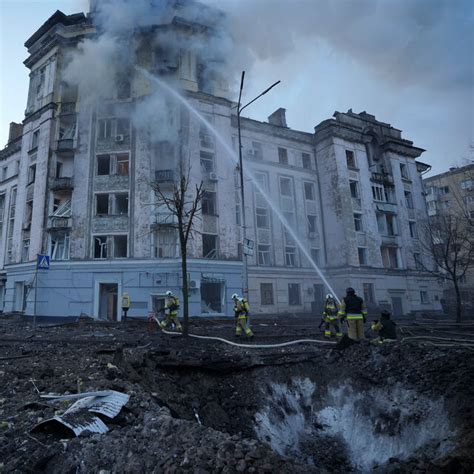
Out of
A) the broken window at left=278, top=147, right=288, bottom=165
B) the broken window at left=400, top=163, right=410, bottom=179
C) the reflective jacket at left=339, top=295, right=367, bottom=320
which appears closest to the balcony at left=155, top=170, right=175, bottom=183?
the broken window at left=278, top=147, right=288, bottom=165

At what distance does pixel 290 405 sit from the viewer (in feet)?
25.1

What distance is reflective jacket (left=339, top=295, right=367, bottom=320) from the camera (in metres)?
9.95

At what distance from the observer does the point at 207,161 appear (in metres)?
26.3

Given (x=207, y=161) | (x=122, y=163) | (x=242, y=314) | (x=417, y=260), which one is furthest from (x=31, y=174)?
(x=417, y=260)

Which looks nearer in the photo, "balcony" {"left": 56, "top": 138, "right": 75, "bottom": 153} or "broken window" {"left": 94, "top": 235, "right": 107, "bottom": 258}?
"broken window" {"left": 94, "top": 235, "right": 107, "bottom": 258}

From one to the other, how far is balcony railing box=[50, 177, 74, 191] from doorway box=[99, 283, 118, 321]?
7.96 meters

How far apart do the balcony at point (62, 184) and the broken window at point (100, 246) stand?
178 inches

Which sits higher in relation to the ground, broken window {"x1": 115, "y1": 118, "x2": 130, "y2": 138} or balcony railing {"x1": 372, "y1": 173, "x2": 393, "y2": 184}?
broken window {"x1": 115, "y1": 118, "x2": 130, "y2": 138}

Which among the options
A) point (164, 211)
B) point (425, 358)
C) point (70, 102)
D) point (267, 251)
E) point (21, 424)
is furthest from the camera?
point (267, 251)

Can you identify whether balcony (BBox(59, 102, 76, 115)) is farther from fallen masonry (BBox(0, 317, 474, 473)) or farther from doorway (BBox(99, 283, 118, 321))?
fallen masonry (BBox(0, 317, 474, 473))

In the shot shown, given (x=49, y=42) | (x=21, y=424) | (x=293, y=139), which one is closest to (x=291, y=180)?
(x=293, y=139)

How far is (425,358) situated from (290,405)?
10.3ft

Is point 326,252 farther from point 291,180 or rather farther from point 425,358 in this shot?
point 425,358

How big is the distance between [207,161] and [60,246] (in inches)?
506
